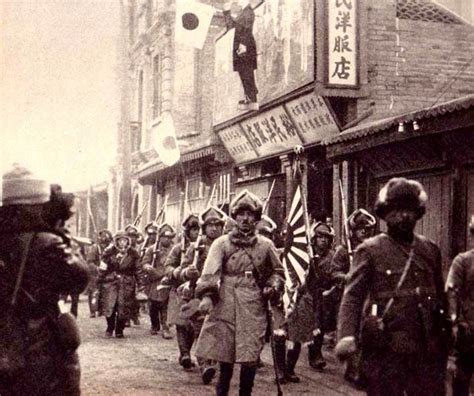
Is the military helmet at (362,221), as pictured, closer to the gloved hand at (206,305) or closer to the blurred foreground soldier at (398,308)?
the gloved hand at (206,305)

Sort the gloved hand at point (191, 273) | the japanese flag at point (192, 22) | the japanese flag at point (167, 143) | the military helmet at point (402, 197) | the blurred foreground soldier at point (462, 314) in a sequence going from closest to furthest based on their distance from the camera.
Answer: the military helmet at point (402, 197), the blurred foreground soldier at point (462, 314), the gloved hand at point (191, 273), the japanese flag at point (192, 22), the japanese flag at point (167, 143)

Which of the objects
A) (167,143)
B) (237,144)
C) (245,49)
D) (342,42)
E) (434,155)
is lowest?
(434,155)

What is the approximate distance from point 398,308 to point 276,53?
39.1 feet

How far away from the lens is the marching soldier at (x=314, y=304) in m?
9.98

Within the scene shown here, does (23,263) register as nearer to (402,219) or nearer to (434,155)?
(402,219)

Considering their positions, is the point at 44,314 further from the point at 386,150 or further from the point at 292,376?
the point at 386,150

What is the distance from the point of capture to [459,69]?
14.6 metres

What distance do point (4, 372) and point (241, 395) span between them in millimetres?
2761

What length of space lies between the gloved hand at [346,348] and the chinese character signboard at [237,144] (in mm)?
13810

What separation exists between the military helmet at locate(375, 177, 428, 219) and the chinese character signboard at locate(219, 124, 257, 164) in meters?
13.4

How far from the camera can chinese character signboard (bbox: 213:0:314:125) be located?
14.4 meters

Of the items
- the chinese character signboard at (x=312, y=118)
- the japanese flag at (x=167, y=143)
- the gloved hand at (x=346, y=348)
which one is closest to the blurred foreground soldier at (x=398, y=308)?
the gloved hand at (x=346, y=348)

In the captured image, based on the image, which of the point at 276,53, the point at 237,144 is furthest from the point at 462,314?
the point at 237,144

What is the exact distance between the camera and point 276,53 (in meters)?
16.2
